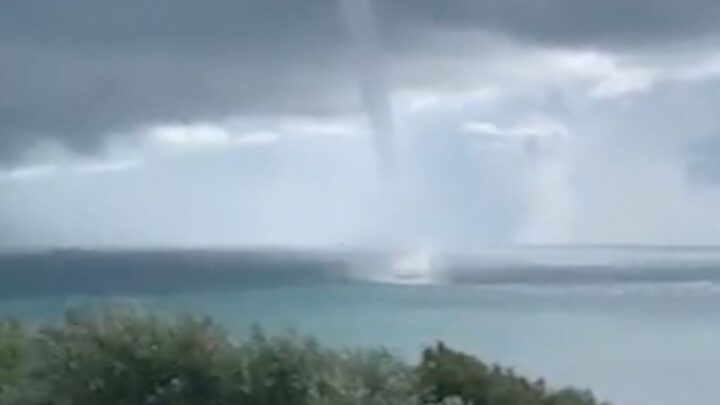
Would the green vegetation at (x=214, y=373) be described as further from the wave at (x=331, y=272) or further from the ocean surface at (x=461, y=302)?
the wave at (x=331, y=272)

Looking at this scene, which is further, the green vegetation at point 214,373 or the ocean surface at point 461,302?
the ocean surface at point 461,302

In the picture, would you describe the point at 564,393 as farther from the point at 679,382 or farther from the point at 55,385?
the point at 679,382

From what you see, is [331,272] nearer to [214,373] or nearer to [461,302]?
[461,302]

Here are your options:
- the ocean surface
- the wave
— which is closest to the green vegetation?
the ocean surface

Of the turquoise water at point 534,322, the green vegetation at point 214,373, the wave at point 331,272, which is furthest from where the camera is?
the wave at point 331,272

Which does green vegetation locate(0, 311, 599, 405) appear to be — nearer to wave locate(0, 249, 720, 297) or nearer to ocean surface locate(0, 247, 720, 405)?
ocean surface locate(0, 247, 720, 405)

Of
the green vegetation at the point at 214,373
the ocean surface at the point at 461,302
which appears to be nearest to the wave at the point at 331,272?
the ocean surface at the point at 461,302

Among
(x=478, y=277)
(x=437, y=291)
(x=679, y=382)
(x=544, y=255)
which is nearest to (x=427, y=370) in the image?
(x=679, y=382)
